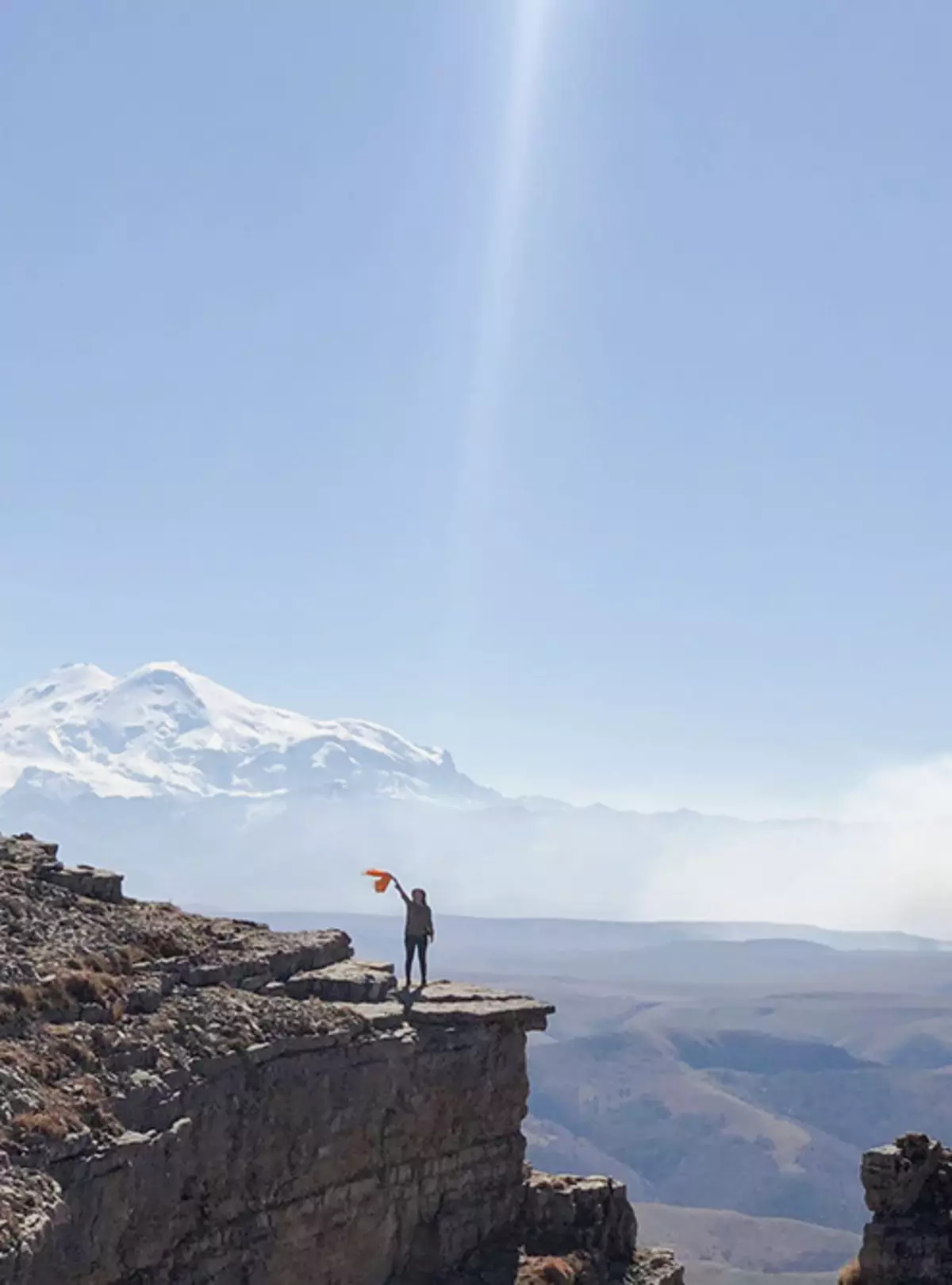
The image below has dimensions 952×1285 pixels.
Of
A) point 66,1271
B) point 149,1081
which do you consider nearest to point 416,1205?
point 149,1081

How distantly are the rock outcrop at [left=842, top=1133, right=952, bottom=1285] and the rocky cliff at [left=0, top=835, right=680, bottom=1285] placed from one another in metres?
4.53

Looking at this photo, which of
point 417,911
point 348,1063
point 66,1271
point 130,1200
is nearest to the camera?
point 66,1271

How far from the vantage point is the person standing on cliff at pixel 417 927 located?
101 feet

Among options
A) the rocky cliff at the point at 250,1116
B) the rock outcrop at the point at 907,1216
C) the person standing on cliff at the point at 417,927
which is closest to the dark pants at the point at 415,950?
the person standing on cliff at the point at 417,927

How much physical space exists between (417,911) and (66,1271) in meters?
13.6

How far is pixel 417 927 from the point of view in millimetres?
31062

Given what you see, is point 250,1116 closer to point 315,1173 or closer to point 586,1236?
point 315,1173

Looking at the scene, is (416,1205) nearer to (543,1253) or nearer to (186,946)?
(543,1253)

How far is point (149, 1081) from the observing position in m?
21.4

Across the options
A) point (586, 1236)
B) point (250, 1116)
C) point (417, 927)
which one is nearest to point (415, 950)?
point (417, 927)

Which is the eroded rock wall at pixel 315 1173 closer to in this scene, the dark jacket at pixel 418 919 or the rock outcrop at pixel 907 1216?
the dark jacket at pixel 418 919

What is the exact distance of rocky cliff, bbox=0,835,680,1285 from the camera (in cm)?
1967

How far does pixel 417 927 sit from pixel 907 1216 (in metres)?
12.6

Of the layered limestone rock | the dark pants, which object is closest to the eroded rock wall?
the layered limestone rock
